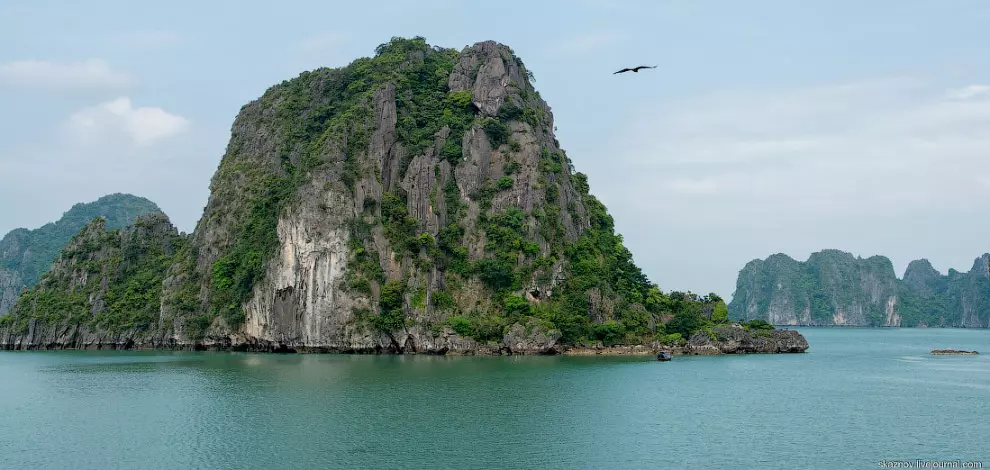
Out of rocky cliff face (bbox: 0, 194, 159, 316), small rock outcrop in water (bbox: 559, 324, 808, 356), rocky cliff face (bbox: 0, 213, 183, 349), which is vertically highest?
rocky cliff face (bbox: 0, 194, 159, 316)

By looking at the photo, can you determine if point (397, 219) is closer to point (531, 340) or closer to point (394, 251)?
point (394, 251)

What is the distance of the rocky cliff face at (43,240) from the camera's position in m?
141

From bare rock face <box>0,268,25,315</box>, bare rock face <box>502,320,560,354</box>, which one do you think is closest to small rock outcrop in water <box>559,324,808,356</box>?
bare rock face <box>502,320,560,354</box>

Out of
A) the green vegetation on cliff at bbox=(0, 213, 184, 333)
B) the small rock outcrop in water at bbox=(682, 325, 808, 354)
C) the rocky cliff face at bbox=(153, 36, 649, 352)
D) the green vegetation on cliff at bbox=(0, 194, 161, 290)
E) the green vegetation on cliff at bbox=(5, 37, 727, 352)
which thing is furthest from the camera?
the green vegetation on cliff at bbox=(0, 194, 161, 290)

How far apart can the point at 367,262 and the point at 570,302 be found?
65.8 feet

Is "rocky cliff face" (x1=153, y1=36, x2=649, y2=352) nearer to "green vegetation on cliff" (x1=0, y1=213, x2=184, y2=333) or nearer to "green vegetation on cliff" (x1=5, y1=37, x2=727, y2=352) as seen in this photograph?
"green vegetation on cliff" (x1=5, y1=37, x2=727, y2=352)

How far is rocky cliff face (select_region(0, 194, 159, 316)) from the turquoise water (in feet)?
284

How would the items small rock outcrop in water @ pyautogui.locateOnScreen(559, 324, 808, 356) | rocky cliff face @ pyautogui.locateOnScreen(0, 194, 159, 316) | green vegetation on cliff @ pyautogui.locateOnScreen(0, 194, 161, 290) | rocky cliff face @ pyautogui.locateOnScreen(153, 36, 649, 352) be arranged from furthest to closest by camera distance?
1. green vegetation on cliff @ pyautogui.locateOnScreen(0, 194, 161, 290)
2. rocky cliff face @ pyautogui.locateOnScreen(0, 194, 159, 316)
3. rocky cliff face @ pyautogui.locateOnScreen(153, 36, 649, 352)
4. small rock outcrop in water @ pyautogui.locateOnScreen(559, 324, 808, 356)

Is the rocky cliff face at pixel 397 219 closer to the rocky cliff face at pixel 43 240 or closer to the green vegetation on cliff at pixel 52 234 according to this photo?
the rocky cliff face at pixel 43 240

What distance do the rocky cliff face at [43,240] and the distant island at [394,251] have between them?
149ft

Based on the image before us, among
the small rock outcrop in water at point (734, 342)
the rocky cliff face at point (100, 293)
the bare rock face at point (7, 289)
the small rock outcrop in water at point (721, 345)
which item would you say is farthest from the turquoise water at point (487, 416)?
the bare rock face at point (7, 289)

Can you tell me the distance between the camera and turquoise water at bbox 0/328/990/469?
32.8m

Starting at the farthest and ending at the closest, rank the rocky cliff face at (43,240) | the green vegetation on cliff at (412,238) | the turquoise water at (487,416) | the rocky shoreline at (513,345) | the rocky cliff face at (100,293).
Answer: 1. the rocky cliff face at (43,240)
2. the rocky cliff face at (100,293)
3. the green vegetation on cliff at (412,238)
4. the rocky shoreline at (513,345)
5. the turquoise water at (487,416)

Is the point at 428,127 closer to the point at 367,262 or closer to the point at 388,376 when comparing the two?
the point at 367,262
